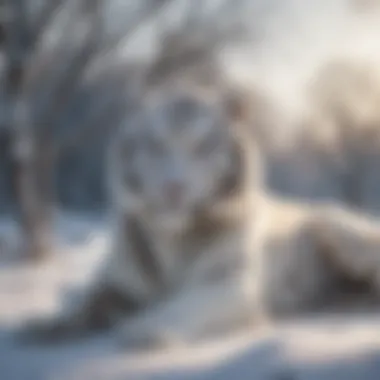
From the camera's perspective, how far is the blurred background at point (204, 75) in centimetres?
185

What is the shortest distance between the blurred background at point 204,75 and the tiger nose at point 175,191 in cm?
70

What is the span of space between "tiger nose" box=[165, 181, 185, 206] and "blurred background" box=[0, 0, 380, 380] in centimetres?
70

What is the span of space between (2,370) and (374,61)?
1.12 meters

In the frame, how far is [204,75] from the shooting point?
1900 mm

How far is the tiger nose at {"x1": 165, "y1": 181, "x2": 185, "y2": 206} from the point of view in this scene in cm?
109

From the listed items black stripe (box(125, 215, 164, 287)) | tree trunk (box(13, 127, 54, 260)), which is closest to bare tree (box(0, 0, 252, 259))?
tree trunk (box(13, 127, 54, 260))

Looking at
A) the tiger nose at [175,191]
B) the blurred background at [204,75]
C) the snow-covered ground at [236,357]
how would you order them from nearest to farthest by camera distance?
the snow-covered ground at [236,357], the tiger nose at [175,191], the blurred background at [204,75]

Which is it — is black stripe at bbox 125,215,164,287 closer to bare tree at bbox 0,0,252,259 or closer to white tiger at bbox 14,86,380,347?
white tiger at bbox 14,86,380,347

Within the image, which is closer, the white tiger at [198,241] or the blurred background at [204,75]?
the white tiger at [198,241]

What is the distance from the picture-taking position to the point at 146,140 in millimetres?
1121

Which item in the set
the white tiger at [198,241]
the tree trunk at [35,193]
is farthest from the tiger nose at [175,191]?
the tree trunk at [35,193]

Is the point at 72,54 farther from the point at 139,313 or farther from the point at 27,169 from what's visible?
the point at 139,313

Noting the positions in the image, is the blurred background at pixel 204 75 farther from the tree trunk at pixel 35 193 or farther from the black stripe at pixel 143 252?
the black stripe at pixel 143 252

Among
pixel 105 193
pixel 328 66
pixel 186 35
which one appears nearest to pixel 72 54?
pixel 186 35
